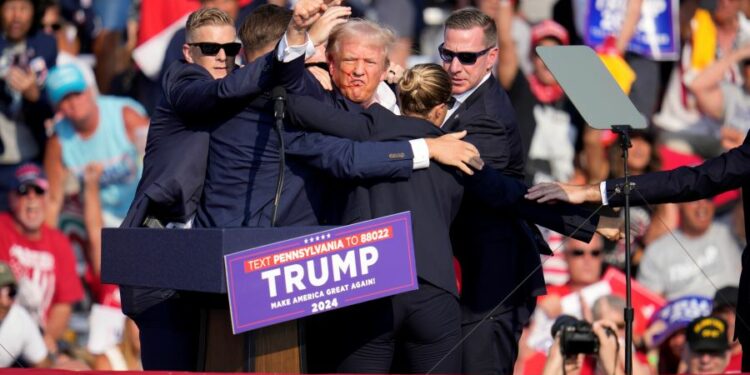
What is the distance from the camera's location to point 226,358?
18.2ft

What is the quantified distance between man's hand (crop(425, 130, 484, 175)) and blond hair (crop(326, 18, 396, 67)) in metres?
0.39

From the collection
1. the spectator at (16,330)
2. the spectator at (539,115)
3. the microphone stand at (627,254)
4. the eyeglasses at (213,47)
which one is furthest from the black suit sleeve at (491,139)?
the spectator at (16,330)

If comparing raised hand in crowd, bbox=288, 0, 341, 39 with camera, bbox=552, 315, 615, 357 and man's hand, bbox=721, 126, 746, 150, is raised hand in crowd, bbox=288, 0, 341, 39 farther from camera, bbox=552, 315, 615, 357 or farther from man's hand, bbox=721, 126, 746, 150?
man's hand, bbox=721, 126, 746, 150

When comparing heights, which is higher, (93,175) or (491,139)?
(491,139)

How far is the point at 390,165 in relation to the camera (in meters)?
5.48

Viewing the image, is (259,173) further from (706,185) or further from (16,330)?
(16,330)

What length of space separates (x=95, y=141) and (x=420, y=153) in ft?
15.5

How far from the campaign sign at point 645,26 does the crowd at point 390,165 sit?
0.01m

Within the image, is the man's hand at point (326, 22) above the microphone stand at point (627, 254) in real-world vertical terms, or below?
Result: above

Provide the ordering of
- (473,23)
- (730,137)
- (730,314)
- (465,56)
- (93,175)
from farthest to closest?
(93,175) < (730,137) < (730,314) < (473,23) < (465,56)

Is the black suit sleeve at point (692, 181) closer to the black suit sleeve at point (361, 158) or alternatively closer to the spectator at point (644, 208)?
the black suit sleeve at point (361, 158)

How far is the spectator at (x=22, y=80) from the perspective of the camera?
9.81 m

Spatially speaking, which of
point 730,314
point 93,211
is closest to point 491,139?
point 730,314

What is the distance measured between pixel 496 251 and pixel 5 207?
4.43 meters
